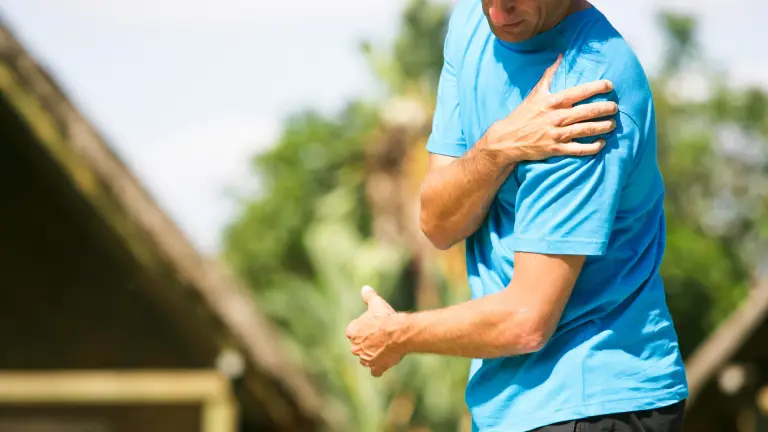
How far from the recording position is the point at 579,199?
2287 mm

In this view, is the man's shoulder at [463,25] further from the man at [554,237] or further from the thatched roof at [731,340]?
the thatched roof at [731,340]

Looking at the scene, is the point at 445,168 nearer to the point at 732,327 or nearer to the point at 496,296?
the point at 496,296

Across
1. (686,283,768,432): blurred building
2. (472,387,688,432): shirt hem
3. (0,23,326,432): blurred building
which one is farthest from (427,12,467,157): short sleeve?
(686,283,768,432): blurred building

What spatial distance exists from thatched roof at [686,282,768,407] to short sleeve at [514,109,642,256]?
6.96 m

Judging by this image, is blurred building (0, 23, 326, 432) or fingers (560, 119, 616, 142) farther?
blurred building (0, 23, 326, 432)

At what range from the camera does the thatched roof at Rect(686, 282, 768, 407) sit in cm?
899

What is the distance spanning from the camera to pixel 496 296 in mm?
2350

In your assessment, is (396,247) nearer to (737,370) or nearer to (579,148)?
(737,370)

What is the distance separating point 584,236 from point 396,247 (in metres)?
14.3

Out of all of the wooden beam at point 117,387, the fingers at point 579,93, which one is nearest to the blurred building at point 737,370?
the wooden beam at point 117,387

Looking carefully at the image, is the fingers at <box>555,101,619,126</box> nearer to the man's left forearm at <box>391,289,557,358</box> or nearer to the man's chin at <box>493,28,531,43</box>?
the man's chin at <box>493,28,531,43</box>

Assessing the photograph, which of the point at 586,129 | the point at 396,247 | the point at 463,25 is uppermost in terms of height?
the point at 396,247

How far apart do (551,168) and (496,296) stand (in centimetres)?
26

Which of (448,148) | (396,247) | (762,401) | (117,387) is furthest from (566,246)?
(396,247)
